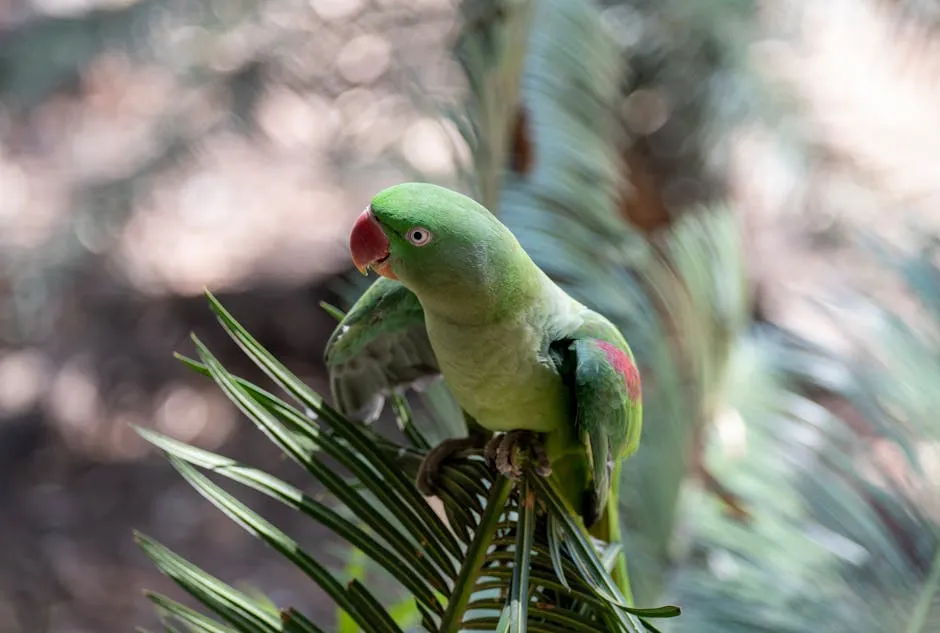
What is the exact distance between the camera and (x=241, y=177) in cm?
262

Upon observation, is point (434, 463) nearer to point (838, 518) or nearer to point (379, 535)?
point (379, 535)

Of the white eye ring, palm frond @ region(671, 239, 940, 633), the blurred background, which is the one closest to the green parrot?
the white eye ring

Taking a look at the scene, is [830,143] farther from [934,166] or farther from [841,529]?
[841,529]

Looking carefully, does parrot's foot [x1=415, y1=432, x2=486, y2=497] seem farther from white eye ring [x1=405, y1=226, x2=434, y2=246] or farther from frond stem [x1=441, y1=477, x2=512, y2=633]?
white eye ring [x1=405, y1=226, x2=434, y2=246]

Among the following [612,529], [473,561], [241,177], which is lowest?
[473,561]

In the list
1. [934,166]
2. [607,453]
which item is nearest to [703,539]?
[607,453]

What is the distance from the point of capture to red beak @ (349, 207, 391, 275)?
564 millimetres

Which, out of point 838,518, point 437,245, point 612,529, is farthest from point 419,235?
point 838,518

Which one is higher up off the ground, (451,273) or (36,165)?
(36,165)

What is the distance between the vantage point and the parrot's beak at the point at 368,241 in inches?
22.2

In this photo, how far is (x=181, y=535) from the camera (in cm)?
210

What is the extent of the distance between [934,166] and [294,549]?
80.0 inches

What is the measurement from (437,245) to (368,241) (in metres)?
0.05

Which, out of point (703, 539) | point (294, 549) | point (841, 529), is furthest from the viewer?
point (703, 539)
